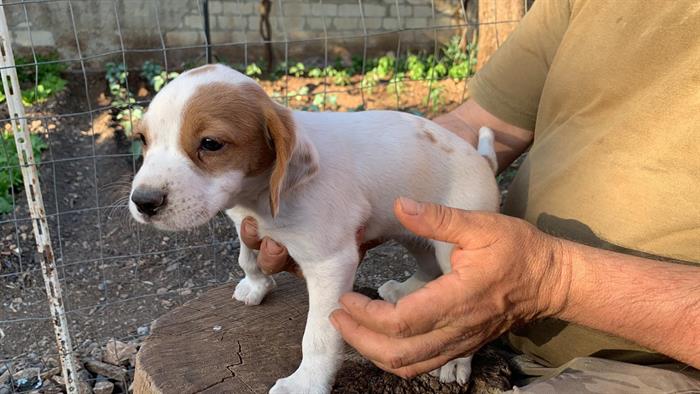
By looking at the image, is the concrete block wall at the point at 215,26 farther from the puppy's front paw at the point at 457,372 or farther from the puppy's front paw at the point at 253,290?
the puppy's front paw at the point at 457,372

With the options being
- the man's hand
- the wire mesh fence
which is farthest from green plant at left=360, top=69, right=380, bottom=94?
the man's hand

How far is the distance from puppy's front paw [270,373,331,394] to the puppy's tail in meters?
1.05

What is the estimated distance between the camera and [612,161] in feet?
7.05

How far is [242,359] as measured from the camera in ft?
7.70

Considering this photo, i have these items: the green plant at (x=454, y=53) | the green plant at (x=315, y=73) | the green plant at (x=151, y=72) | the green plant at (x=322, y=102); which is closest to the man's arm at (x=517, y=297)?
the green plant at (x=322, y=102)

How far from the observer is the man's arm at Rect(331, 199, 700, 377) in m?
1.75

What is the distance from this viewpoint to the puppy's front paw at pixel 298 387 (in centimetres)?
209

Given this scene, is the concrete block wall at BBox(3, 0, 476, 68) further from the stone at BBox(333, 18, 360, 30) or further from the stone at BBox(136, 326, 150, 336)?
the stone at BBox(136, 326, 150, 336)

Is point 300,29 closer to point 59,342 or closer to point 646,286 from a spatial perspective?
point 59,342

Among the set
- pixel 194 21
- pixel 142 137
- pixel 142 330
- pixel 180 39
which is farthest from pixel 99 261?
pixel 194 21

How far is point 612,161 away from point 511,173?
4.26 meters

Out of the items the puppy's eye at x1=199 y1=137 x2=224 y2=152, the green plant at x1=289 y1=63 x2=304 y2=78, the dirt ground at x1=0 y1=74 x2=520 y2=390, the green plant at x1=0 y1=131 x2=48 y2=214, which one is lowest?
the dirt ground at x1=0 y1=74 x2=520 y2=390

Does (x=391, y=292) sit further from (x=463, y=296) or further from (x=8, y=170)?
(x=8, y=170)

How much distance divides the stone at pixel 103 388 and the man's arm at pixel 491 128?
250 cm
